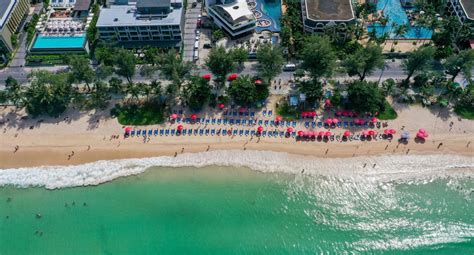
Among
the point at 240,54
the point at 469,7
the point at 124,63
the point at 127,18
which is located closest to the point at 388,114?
the point at 240,54

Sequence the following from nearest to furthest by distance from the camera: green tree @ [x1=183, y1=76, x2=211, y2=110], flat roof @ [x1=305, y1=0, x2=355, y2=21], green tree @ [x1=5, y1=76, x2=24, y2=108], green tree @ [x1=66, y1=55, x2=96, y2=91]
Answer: green tree @ [x1=66, y1=55, x2=96, y2=91] < green tree @ [x1=5, y1=76, x2=24, y2=108] < green tree @ [x1=183, y1=76, x2=211, y2=110] < flat roof @ [x1=305, y1=0, x2=355, y2=21]

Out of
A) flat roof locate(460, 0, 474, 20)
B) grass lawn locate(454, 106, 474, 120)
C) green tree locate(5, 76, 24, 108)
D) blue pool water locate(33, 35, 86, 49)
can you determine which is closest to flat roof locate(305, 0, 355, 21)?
flat roof locate(460, 0, 474, 20)

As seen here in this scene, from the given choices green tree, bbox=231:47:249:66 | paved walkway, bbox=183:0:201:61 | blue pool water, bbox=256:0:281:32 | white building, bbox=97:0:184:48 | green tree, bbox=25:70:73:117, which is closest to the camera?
green tree, bbox=25:70:73:117

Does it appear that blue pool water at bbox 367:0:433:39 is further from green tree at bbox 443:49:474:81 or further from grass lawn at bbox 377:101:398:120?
grass lawn at bbox 377:101:398:120

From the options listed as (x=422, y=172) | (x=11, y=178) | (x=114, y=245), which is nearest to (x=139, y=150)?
(x=114, y=245)

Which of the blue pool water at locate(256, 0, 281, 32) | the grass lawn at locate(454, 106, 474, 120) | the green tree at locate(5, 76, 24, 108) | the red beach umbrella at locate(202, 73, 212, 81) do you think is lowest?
the green tree at locate(5, 76, 24, 108)

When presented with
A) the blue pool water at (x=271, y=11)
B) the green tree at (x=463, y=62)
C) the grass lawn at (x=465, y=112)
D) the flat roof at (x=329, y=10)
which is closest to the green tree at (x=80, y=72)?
the blue pool water at (x=271, y=11)

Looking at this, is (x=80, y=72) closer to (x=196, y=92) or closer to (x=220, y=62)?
(x=196, y=92)

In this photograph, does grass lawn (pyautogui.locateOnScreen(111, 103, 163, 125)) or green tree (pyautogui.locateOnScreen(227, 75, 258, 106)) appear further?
grass lawn (pyautogui.locateOnScreen(111, 103, 163, 125))
